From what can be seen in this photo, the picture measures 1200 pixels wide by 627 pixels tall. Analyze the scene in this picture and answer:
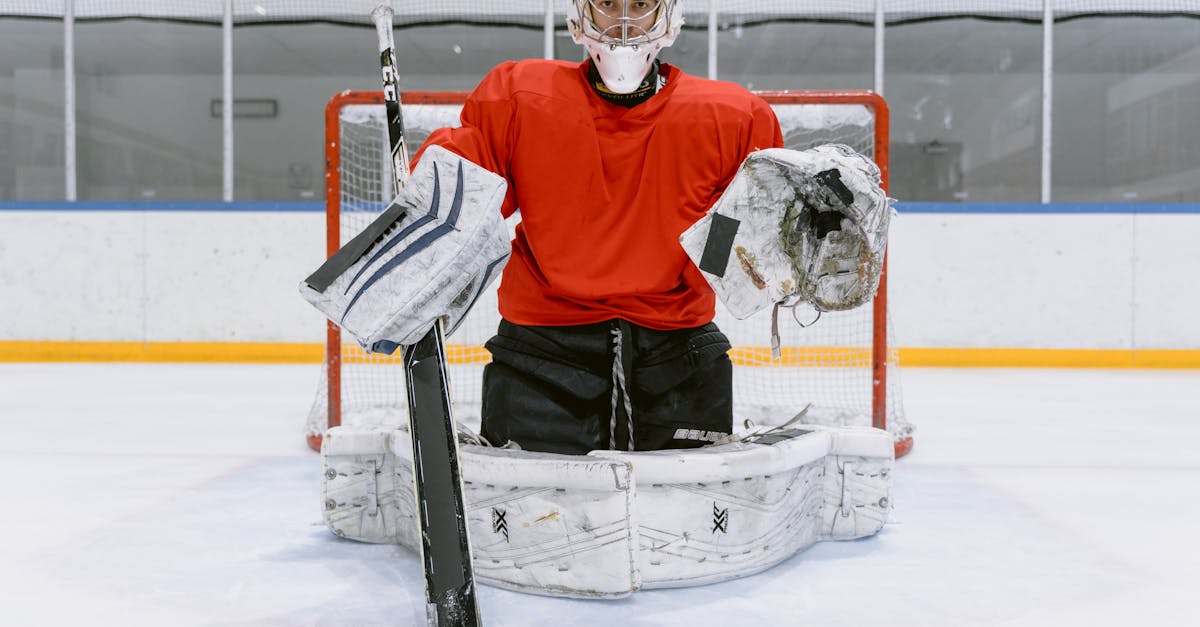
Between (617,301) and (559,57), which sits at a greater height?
(559,57)

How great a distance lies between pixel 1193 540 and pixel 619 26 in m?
1.41

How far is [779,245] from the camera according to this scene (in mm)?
1323

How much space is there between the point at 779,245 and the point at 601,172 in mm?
327

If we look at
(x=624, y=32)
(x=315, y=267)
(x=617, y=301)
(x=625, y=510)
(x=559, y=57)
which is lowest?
(x=625, y=510)

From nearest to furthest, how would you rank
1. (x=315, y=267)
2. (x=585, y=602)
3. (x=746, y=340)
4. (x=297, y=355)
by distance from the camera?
(x=585, y=602) < (x=746, y=340) < (x=315, y=267) < (x=297, y=355)

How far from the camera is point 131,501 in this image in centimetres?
193

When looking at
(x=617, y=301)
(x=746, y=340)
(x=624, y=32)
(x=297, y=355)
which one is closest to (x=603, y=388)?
(x=617, y=301)

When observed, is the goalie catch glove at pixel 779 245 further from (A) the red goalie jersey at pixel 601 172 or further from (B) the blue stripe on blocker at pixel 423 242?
(B) the blue stripe on blocker at pixel 423 242

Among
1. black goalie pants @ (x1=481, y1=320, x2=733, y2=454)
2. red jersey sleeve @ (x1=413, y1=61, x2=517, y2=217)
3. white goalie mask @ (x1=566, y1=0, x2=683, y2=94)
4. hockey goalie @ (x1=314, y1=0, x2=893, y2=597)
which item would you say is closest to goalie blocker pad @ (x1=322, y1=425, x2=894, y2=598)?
hockey goalie @ (x1=314, y1=0, x2=893, y2=597)

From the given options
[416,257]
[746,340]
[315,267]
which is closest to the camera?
[416,257]

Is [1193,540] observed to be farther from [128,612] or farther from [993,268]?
→ [993,268]

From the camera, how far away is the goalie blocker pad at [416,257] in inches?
45.7

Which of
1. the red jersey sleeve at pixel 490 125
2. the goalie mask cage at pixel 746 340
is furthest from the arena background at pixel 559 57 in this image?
the red jersey sleeve at pixel 490 125

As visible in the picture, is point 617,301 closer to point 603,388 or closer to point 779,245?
point 603,388
